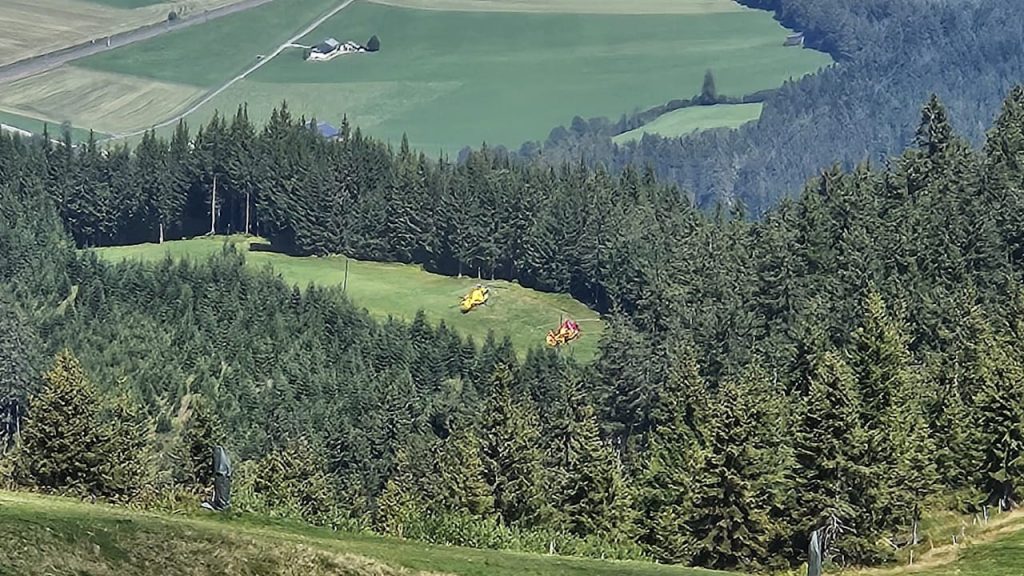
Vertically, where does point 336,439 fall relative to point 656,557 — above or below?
below

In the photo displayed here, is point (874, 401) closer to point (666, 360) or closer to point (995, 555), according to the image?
point (995, 555)

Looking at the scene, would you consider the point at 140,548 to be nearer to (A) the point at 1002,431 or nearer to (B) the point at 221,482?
(B) the point at 221,482

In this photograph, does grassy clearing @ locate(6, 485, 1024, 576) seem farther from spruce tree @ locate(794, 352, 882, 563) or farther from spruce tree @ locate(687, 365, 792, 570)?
spruce tree @ locate(794, 352, 882, 563)

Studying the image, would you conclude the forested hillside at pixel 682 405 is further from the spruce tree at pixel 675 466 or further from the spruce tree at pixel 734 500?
the spruce tree at pixel 675 466

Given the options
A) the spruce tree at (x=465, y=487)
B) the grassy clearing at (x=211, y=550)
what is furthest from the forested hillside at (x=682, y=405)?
the grassy clearing at (x=211, y=550)

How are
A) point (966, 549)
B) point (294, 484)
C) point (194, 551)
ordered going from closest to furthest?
1. point (194, 551)
2. point (966, 549)
3. point (294, 484)

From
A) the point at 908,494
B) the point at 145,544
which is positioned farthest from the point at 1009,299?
the point at 145,544

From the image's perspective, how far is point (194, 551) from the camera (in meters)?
A: 55.9

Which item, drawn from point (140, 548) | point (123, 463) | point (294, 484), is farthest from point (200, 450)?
point (140, 548)

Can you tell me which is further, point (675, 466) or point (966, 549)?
point (675, 466)

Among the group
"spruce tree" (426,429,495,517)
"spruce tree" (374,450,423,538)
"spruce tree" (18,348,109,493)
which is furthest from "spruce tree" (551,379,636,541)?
"spruce tree" (18,348,109,493)

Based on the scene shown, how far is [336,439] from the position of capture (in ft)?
518

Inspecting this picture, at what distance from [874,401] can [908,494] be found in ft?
32.0

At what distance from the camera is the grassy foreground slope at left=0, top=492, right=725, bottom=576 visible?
173 feet
